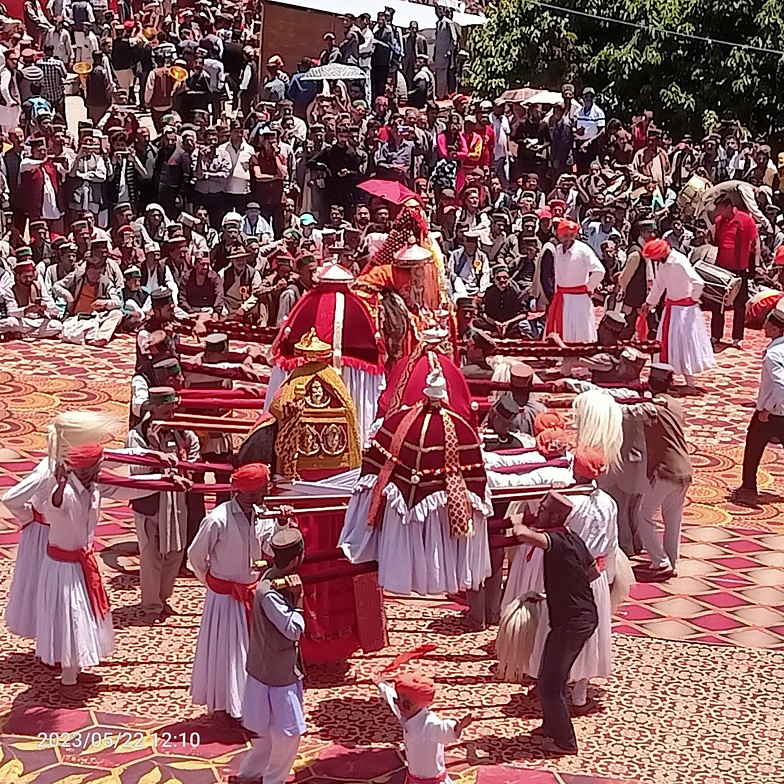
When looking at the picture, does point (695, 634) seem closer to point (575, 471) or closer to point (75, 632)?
point (575, 471)

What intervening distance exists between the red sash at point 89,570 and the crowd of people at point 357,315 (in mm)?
19

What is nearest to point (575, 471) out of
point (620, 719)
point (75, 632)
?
point (620, 719)

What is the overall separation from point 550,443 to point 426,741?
2.27 meters

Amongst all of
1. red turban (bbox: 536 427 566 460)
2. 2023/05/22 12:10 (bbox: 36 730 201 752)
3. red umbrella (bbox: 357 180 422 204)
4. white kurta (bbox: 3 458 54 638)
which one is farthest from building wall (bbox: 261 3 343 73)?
2023/05/22 12:10 (bbox: 36 730 201 752)

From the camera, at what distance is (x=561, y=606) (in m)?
6.68

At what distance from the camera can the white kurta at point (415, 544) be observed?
646 centimetres

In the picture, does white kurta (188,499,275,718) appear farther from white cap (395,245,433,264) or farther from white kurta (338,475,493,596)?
white cap (395,245,433,264)

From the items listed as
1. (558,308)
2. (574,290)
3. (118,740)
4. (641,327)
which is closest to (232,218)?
(558,308)

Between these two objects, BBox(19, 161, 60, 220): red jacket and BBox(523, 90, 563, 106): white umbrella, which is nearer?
BBox(19, 161, 60, 220): red jacket

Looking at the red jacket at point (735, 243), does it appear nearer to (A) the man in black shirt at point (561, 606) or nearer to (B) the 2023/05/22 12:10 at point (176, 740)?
(A) the man in black shirt at point (561, 606)

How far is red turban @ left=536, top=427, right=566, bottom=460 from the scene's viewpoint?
7.64 m

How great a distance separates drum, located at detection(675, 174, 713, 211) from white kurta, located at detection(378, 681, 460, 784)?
537 inches

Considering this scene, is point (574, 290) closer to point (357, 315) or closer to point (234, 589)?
point (357, 315)

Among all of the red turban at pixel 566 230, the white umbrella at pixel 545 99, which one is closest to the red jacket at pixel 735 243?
the red turban at pixel 566 230
